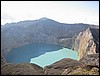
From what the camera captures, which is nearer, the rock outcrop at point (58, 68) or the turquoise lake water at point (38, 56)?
the rock outcrop at point (58, 68)

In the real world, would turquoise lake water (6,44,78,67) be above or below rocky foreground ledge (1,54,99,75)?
below

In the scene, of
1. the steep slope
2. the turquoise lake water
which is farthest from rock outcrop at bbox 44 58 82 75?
the steep slope

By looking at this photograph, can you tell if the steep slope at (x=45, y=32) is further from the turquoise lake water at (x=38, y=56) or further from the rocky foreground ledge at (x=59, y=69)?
the rocky foreground ledge at (x=59, y=69)

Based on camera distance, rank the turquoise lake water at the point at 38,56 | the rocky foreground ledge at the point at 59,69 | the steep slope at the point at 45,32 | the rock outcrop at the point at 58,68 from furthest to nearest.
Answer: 1. the steep slope at the point at 45,32
2. the turquoise lake water at the point at 38,56
3. the rock outcrop at the point at 58,68
4. the rocky foreground ledge at the point at 59,69

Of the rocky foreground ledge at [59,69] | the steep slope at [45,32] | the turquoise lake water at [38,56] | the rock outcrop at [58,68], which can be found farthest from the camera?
the steep slope at [45,32]

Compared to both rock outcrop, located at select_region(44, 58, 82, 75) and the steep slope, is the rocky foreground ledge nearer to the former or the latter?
rock outcrop, located at select_region(44, 58, 82, 75)

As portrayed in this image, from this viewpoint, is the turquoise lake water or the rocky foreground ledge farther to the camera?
the turquoise lake water

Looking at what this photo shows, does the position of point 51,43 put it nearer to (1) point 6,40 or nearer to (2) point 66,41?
(2) point 66,41

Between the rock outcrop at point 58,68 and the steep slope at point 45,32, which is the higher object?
the steep slope at point 45,32

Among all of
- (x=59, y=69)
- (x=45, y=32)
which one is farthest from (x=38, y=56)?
(x=45, y=32)

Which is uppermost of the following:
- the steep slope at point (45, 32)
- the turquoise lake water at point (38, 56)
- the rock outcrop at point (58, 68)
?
the steep slope at point (45, 32)

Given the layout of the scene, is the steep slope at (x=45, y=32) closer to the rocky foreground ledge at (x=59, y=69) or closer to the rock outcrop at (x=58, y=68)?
the rock outcrop at (x=58, y=68)

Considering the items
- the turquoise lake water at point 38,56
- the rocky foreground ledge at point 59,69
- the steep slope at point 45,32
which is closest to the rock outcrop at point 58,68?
the rocky foreground ledge at point 59,69
